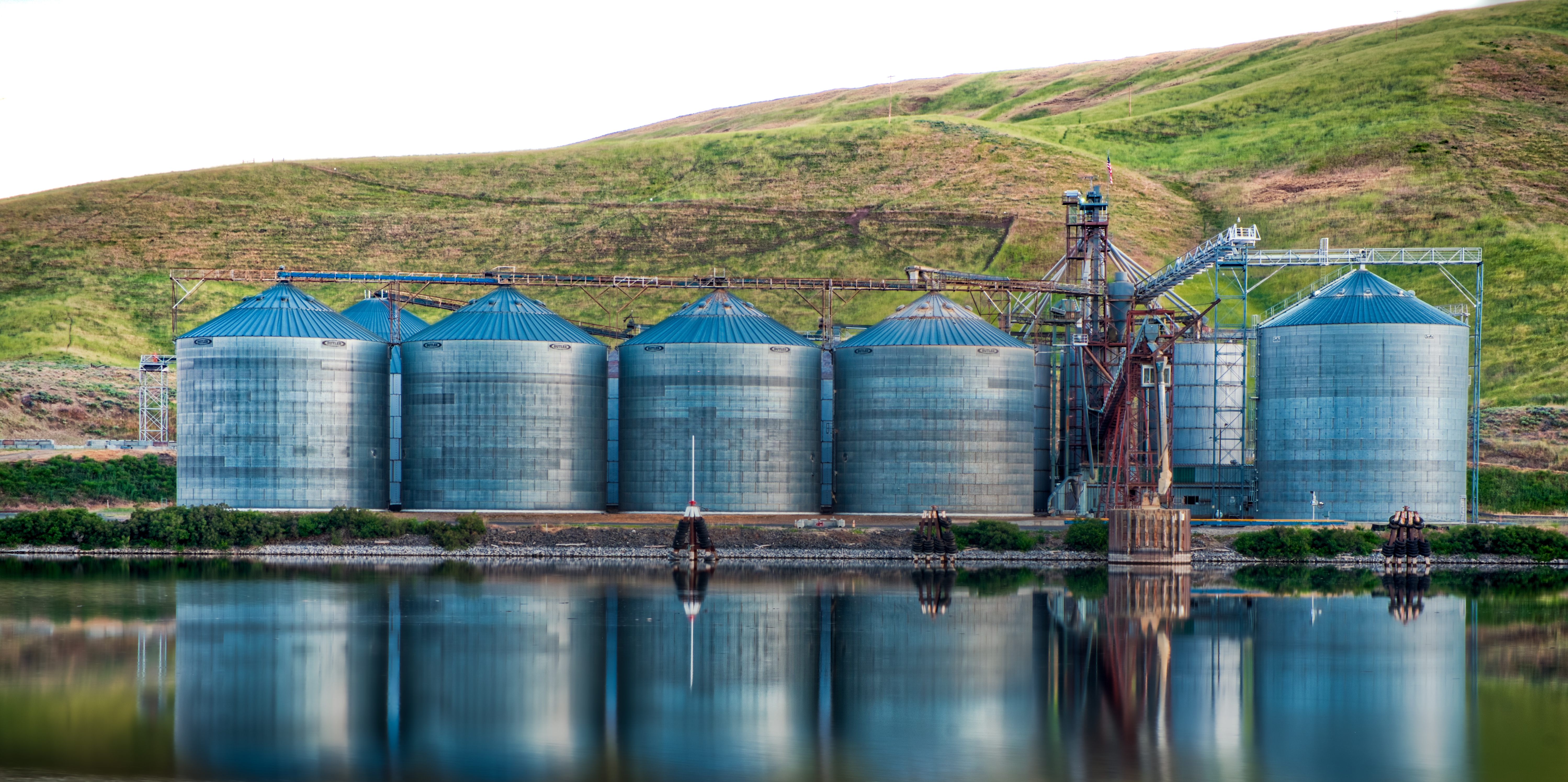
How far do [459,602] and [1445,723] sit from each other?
120 ft

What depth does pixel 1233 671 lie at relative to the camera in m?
48.8

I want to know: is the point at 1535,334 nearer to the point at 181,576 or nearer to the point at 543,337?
the point at 543,337

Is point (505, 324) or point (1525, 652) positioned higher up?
point (505, 324)

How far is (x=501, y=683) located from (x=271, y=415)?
52004 millimetres

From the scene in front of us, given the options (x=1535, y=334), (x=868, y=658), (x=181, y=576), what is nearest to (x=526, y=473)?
(x=181, y=576)

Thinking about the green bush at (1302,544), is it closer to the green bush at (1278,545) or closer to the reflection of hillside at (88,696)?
the green bush at (1278,545)

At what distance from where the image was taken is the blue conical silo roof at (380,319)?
11044 centimetres

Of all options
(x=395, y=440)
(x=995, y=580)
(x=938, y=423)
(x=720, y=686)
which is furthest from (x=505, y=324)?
(x=720, y=686)

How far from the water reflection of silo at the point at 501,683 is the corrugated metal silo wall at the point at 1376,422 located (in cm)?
4480

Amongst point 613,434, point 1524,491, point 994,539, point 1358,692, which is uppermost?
point 613,434

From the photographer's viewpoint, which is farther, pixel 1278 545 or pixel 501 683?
pixel 1278 545

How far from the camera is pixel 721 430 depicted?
306ft

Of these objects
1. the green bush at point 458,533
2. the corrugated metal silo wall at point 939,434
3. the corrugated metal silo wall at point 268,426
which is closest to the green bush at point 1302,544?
the corrugated metal silo wall at point 939,434

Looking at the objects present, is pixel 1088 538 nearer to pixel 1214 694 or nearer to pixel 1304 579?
pixel 1304 579
